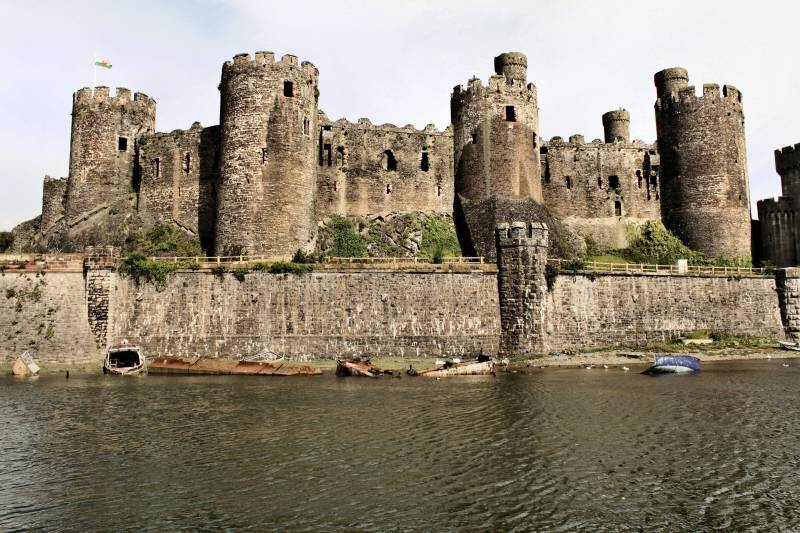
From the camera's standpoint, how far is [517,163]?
48875 millimetres

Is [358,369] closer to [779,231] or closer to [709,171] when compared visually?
[709,171]

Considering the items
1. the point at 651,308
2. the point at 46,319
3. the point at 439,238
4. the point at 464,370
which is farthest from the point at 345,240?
the point at 651,308

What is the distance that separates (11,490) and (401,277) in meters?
26.4

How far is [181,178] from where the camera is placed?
49375mm

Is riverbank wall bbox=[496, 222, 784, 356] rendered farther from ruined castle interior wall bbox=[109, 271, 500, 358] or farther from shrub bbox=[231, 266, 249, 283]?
shrub bbox=[231, 266, 249, 283]

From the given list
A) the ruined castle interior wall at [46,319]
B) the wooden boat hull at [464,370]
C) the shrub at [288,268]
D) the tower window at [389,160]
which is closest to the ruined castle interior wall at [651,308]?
the wooden boat hull at [464,370]

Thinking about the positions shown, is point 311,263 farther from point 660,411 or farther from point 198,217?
point 660,411

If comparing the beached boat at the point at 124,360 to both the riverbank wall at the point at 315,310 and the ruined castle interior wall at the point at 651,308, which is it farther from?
the ruined castle interior wall at the point at 651,308

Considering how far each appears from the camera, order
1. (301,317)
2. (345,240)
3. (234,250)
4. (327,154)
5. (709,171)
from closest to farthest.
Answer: (301,317) < (234,250) < (345,240) < (327,154) < (709,171)

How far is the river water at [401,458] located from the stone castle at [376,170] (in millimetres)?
18433

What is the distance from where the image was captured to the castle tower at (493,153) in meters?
48.3

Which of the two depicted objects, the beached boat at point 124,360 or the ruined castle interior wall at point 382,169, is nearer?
the beached boat at point 124,360

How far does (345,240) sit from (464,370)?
1654cm

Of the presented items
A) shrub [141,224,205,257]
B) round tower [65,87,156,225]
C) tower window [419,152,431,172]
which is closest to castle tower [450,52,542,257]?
tower window [419,152,431,172]
